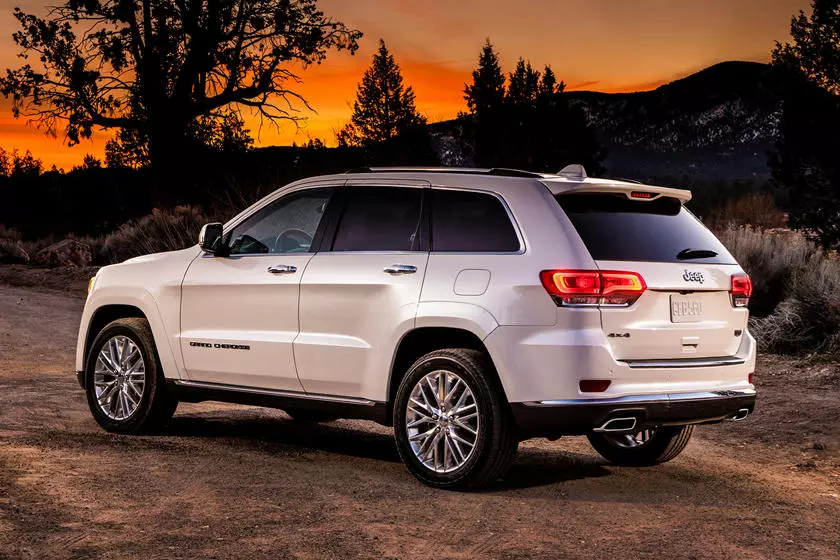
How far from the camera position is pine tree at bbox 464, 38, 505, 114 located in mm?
70194

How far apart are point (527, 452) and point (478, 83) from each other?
65313 mm

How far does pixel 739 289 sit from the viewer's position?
7.05 m

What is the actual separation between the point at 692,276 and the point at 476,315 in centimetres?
130

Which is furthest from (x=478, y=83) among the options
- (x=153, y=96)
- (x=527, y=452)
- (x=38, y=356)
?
(x=527, y=452)

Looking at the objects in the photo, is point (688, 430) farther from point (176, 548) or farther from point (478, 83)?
point (478, 83)

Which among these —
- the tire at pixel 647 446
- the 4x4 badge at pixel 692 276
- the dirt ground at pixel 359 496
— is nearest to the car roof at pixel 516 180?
the 4x4 badge at pixel 692 276

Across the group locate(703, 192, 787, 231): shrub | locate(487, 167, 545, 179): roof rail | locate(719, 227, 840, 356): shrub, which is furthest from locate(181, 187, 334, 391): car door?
locate(703, 192, 787, 231): shrub

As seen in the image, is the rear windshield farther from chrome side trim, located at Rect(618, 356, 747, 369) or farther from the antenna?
chrome side trim, located at Rect(618, 356, 747, 369)

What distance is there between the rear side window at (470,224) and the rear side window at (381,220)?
0.16 metres

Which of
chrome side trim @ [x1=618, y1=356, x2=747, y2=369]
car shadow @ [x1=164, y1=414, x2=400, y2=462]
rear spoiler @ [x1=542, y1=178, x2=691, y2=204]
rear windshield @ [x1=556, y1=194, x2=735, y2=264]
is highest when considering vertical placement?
rear spoiler @ [x1=542, y1=178, x2=691, y2=204]

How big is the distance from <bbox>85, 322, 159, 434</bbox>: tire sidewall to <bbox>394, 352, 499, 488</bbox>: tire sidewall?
Answer: 2.40m

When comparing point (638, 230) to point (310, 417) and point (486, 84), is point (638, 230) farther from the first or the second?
point (486, 84)

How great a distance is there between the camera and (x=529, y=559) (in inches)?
211

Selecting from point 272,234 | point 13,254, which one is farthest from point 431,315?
→ point 13,254
